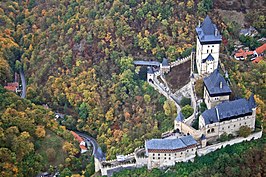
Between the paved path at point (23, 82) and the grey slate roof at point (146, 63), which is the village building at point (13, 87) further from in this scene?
the grey slate roof at point (146, 63)

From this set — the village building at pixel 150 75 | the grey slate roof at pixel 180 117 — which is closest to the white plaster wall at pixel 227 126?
the grey slate roof at pixel 180 117

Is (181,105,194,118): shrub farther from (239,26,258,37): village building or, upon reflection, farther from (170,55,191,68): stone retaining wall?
(239,26,258,37): village building

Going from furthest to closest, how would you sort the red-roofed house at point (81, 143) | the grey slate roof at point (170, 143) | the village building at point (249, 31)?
the village building at point (249, 31)
the red-roofed house at point (81, 143)
the grey slate roof at point (170, 143)

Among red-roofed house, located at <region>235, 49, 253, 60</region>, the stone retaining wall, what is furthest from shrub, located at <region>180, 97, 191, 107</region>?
red-roofed house, located at <region>235, 49, 253, 60</region>

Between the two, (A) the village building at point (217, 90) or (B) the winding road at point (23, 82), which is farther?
(B) the winding road at point (23, 82)

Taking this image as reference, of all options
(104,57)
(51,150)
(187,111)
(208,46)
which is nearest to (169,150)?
(187,111)

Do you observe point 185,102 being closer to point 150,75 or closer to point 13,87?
point 150,75
